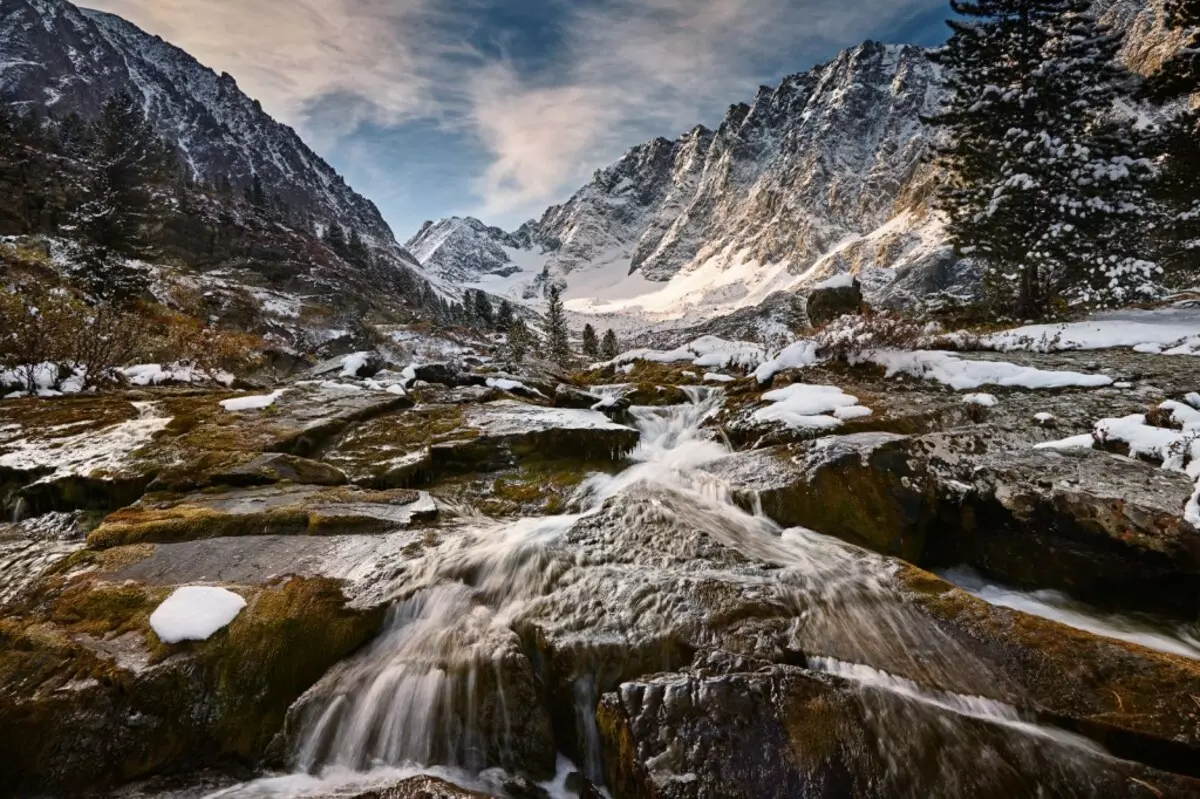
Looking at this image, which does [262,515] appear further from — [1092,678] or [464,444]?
[1092,678]

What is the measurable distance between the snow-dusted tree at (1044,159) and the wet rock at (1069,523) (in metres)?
12.4

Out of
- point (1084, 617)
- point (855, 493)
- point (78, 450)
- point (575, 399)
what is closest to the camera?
point (1084, 617)

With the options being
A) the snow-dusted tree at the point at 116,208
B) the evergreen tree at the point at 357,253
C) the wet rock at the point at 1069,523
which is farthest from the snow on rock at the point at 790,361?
the evergreen tree at the point at 357,253

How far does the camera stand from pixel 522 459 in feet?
31.0

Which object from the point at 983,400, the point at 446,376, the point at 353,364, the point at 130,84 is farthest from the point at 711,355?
the point at 130,84

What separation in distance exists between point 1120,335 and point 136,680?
59.1 ft

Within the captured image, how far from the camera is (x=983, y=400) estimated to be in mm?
8922

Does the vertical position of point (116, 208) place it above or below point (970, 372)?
above

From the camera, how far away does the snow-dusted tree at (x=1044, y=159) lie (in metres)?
14.9

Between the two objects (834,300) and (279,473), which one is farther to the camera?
(834,300)

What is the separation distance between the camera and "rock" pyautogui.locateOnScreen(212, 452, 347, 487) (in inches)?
289

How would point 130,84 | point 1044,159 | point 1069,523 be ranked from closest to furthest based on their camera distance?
point 1069,523 < point 1044,159 < point 130,84

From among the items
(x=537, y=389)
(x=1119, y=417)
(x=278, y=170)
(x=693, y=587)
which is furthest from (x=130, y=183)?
(x=278, y=170)

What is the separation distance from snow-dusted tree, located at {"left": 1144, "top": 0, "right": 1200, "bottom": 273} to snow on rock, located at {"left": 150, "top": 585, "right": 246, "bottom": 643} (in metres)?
21.3
